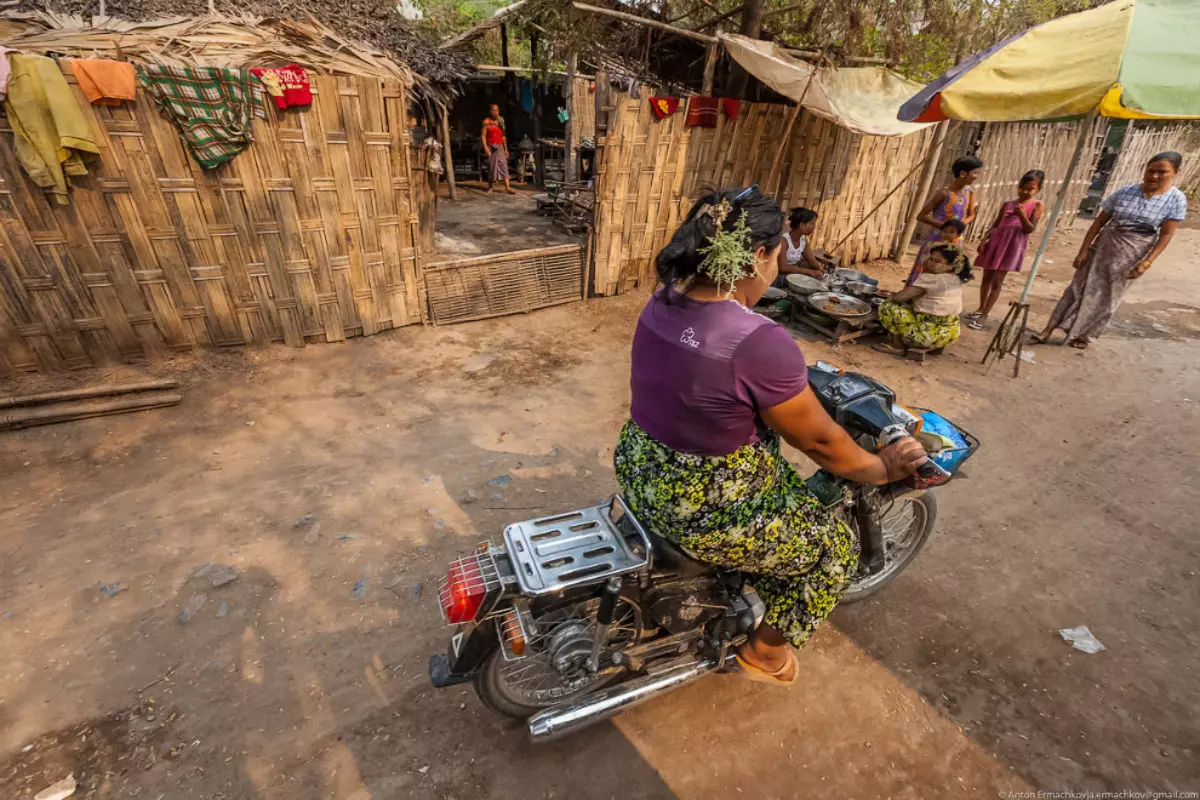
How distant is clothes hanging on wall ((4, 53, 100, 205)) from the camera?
374 cm

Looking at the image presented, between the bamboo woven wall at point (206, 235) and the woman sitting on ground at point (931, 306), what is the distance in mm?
5102

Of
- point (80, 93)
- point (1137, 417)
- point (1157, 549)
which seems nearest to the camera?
point (1157, 549)

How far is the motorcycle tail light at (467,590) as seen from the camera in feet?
6.07

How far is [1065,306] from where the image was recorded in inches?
249

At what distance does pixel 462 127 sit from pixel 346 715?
15.0 meters

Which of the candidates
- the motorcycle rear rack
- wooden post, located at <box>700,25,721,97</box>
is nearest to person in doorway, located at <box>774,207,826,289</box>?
wooden post, located at <box>700,25,721,97</box>

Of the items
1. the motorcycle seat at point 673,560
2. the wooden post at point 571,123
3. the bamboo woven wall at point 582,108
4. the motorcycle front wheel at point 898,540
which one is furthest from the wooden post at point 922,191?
the motorcycle seat at point 673,560

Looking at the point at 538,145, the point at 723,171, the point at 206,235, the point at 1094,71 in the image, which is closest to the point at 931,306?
the point at 1094,71

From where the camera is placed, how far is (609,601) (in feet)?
6.04

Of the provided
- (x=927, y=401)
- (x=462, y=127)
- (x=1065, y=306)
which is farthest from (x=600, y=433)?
(x=462, y=127)

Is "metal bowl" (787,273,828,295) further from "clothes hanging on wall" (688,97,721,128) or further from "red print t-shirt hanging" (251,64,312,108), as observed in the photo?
"red print t-shirt hanging" (251,64,312,108)

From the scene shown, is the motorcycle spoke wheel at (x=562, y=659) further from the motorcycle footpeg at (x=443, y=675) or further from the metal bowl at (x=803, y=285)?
the metal bowl at (x=803, y=285)

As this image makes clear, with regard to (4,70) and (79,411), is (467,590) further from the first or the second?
(4,70)

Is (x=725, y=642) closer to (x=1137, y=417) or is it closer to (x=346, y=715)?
(x=346, y=715)
